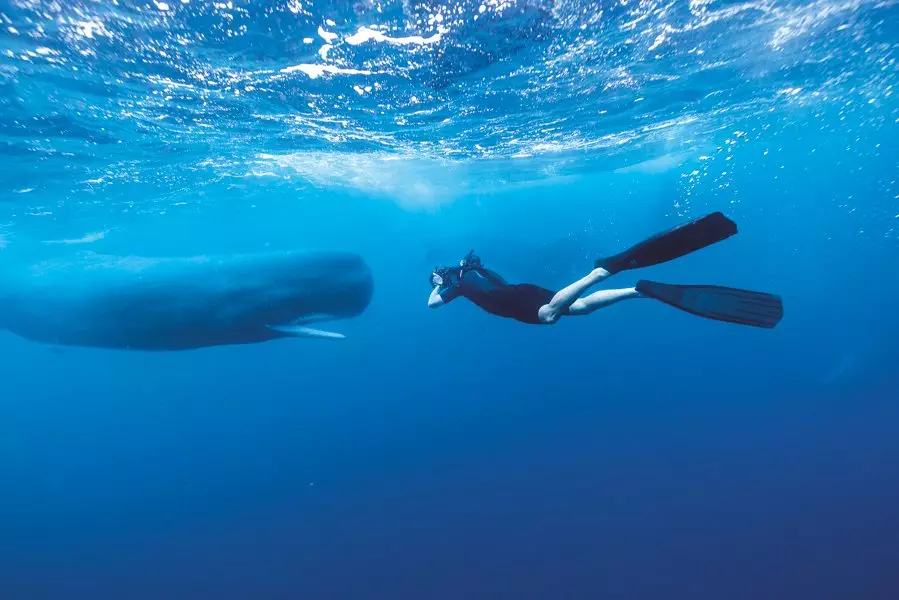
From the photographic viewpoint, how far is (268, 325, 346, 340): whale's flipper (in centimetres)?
797

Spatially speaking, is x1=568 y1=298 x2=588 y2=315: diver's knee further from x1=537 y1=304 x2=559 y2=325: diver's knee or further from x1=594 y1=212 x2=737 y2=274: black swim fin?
x1=594 y1=212 x2=737 y2=274: black swim fin

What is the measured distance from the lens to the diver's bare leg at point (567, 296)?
577 cm

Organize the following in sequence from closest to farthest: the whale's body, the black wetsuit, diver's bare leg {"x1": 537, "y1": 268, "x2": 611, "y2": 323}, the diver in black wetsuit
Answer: the diver in black wetsuit, diver's bare leg {"x1": 537, "y1": 268, "x2": 611, "y2": 323}, the black wetsuit, the whale's body

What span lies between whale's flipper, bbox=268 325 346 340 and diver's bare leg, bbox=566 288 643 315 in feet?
12.0

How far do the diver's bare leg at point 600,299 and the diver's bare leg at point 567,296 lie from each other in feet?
0.46

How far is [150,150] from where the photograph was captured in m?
14.7

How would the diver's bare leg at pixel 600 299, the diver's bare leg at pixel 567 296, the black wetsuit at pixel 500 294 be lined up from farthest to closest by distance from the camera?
the black wetsuit at pixel 500 294 < the diver's bare leg at pixel 600 299 < the diver's bare leg at pixel 567 296

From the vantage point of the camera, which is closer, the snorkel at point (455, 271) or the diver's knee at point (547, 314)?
the diver's knee at point (547, 314)

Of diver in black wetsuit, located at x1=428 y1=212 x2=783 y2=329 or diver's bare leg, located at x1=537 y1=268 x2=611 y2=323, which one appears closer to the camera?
diver in black wetsuit, located at x1=428 y1=212 x2=783 y2=329

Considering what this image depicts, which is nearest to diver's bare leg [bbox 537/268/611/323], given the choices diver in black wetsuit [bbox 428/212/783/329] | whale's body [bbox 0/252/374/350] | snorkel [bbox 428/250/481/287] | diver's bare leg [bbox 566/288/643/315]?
diver in black wetsuit [bbox 428/212/783/329]

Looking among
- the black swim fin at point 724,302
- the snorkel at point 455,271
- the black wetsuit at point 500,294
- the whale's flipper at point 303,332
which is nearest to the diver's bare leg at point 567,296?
the black wetsuit at point 500,294

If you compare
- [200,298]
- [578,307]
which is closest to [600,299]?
[578,307]

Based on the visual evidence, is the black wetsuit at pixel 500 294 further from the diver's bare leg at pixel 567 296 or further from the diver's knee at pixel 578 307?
the diver's knee at pixel 578 307

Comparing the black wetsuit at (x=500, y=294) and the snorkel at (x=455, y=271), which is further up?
the snorkel at (x=455, y=271)
